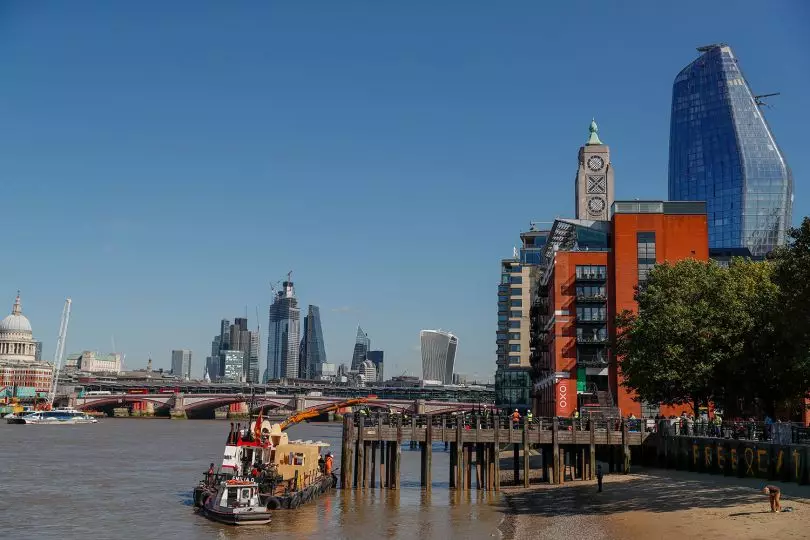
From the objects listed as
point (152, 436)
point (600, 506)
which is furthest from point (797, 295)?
point (152, 436)

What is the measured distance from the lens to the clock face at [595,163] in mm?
156500

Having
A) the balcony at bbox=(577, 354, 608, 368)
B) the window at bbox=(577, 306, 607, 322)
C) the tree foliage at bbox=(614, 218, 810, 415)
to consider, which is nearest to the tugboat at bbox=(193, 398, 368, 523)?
the tree foliage at bbox=(614, 218, 810, 415)

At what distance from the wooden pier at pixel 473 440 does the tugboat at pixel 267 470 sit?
444 cm

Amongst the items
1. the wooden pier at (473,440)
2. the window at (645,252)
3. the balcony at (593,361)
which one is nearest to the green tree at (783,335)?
the wooden pier at (473,440)

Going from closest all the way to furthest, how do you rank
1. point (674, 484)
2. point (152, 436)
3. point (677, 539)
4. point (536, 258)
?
1. point (677, 539)
2. point (674, 484)
3. point (152, 436)
4. point (536, 258)

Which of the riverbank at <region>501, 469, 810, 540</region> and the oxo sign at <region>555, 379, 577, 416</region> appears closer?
the riverbank at <region>501, 469, 810, 540</region>

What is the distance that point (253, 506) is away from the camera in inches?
1965

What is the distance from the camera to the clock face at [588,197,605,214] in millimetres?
153875

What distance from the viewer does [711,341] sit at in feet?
235

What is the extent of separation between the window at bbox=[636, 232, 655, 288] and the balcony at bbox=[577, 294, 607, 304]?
195 inches

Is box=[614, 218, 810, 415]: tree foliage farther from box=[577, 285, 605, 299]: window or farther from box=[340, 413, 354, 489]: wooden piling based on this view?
box=[577, 285, 605, 299]: window

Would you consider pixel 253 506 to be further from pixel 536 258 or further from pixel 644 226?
pixel 536 258

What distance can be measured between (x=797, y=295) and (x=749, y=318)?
Answer: 1619cm

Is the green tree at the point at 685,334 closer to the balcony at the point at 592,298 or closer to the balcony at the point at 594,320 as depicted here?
the balcony at the point at 592,298
